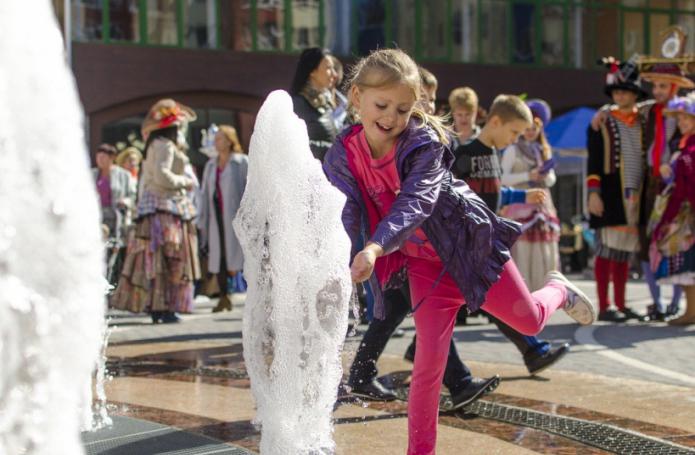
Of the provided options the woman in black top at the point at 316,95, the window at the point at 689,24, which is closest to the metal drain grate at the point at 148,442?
the woman in black top at the point at 316,95

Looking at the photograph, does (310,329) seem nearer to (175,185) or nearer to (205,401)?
(205,401)

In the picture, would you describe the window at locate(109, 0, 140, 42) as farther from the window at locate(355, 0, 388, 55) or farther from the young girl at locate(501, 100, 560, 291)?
the young girl at locate(501, 100, 560, 291)

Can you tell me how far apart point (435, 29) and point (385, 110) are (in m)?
26.4

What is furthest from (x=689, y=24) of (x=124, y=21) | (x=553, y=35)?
(x=124, y=21)

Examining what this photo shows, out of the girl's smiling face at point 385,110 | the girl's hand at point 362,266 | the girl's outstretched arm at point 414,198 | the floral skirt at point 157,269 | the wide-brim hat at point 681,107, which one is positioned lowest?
the floral skirt at point 157,269

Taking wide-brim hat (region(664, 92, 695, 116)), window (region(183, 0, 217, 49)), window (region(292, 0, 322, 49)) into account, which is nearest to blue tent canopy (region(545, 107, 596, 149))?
window (region(292, 0, 322, 49))

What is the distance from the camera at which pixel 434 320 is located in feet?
14.3

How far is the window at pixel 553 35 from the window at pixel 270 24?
752 centimetres

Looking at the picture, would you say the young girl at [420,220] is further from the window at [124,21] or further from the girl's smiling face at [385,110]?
the window at [124,21]

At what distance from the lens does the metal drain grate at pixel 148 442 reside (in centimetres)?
458

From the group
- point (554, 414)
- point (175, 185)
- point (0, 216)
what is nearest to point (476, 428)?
point (554, 414)

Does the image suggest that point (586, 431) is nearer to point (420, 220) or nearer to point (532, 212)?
point (420, 220)

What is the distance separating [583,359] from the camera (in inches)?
302

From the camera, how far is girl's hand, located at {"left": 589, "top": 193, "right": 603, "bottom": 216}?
10.7 meters
